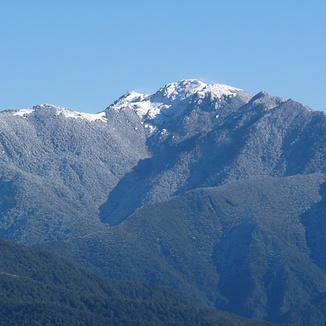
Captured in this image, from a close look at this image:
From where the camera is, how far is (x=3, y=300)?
19925 cm

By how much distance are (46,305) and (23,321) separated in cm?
628

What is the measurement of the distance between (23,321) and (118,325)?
1344 centimetres

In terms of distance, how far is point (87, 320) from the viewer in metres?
199

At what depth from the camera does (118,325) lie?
199 meters

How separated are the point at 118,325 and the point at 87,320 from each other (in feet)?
13.0

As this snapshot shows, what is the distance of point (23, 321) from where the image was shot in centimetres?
19225

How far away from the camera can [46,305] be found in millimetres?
197875

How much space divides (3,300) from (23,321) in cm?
792

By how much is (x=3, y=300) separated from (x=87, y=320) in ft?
35.9
